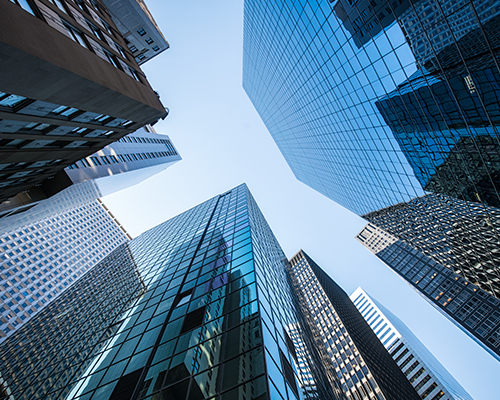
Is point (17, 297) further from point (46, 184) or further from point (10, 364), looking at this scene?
point (46, 184)

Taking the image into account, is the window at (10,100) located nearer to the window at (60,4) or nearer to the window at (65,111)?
the window at (65,111)

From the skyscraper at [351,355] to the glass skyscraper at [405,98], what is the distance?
36443 millimetres

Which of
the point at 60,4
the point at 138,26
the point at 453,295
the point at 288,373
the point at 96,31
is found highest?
the point at 138,26

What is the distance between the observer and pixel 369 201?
53750 millimetres

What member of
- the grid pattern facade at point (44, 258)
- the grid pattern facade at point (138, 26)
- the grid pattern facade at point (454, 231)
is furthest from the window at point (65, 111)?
the grid pattern facade at point (44, 258)

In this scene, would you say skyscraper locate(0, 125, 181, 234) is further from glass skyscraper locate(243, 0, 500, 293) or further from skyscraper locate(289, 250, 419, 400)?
skyscraper locate(289, 250, 419, 400)

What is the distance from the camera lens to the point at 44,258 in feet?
313

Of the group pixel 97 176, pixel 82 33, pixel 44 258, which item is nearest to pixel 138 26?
pixel 97 176

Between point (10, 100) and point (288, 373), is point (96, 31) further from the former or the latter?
point (288, 373)

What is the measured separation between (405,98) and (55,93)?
88.3 feet

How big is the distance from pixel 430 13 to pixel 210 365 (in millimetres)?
25706

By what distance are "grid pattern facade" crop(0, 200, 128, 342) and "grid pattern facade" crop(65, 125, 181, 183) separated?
160ft

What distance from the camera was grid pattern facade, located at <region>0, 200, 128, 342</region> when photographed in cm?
7781

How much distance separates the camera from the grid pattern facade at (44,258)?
77812mm
